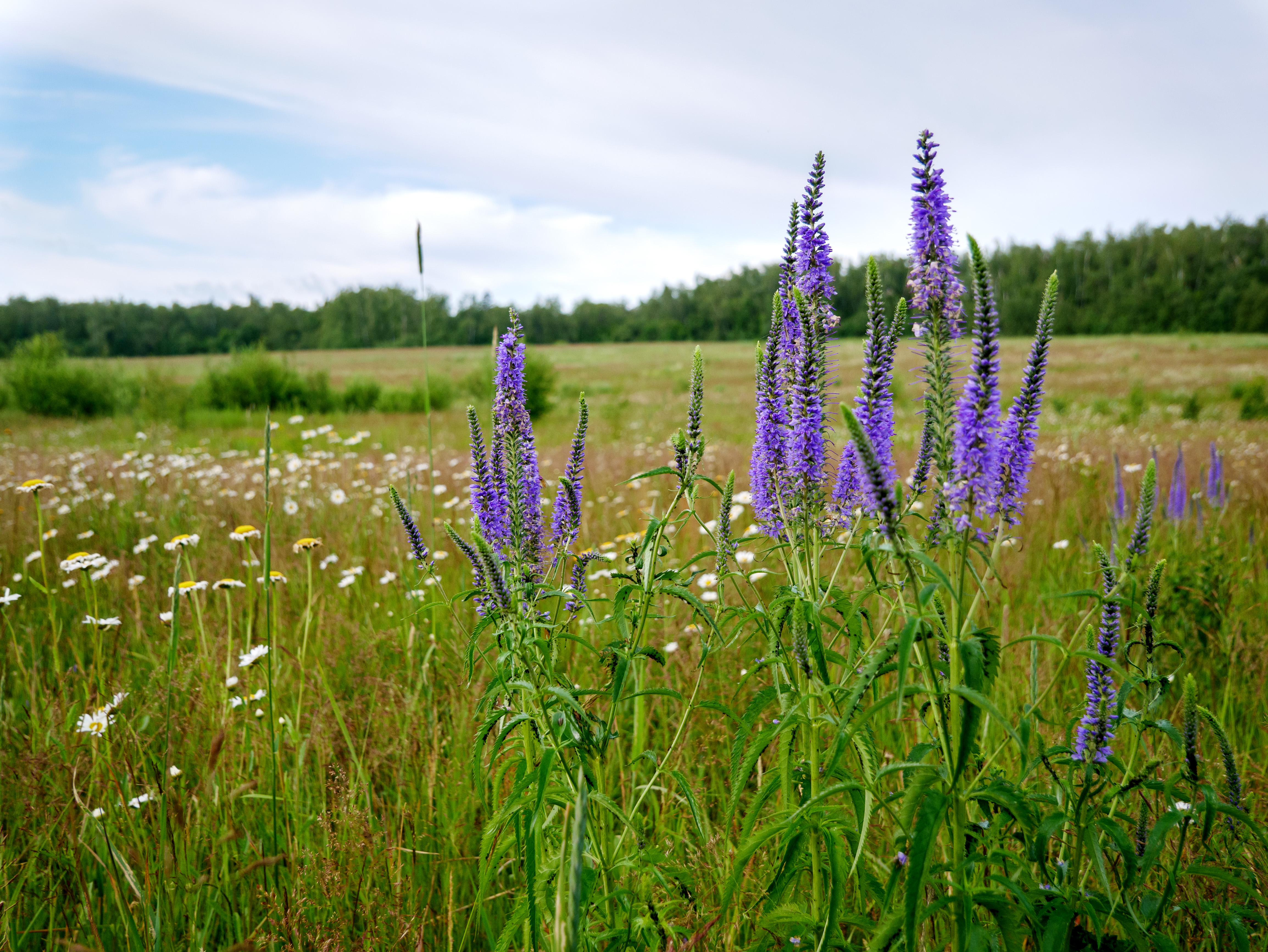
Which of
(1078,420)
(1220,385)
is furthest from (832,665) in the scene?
(1220,385)

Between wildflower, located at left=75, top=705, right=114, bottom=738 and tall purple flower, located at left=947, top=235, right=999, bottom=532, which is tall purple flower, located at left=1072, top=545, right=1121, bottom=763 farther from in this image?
wildflower, located at left=75, top=705, right=114, bottom=738

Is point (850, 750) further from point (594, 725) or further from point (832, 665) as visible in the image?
point (832, 665)

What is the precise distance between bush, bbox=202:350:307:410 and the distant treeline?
1787 inches

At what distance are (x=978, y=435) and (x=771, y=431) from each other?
A: 521 mm

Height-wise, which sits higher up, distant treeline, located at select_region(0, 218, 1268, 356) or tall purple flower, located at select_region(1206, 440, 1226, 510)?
distant treeline, located at select_region(0, 218, 1268, 356)

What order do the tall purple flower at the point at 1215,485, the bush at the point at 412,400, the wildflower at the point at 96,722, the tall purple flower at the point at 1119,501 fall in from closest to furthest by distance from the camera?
the wildflower at the point at 96,722
the tall purple flower at the point at 1119,501
the tall purple flower at the point at 1215,485
the bush at the point at 412,400

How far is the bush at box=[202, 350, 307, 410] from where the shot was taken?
22.6m

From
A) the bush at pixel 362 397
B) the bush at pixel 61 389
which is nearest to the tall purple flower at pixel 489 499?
the bush at pixel 362 397

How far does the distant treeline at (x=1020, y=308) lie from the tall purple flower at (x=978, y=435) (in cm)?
6929

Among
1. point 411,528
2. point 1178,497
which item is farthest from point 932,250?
point 1178,497

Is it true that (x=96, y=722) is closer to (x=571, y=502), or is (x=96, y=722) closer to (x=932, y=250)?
(x=571, y=502)

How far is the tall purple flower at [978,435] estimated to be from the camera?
1.43m

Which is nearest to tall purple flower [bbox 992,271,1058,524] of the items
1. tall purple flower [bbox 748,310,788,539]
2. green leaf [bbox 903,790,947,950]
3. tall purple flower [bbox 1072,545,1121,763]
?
tall purple flower [bbox 1072,545,1121,763]

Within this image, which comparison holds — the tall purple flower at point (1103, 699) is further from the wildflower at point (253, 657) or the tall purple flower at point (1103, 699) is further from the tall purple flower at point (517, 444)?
the wildflower at point (253, 657)
